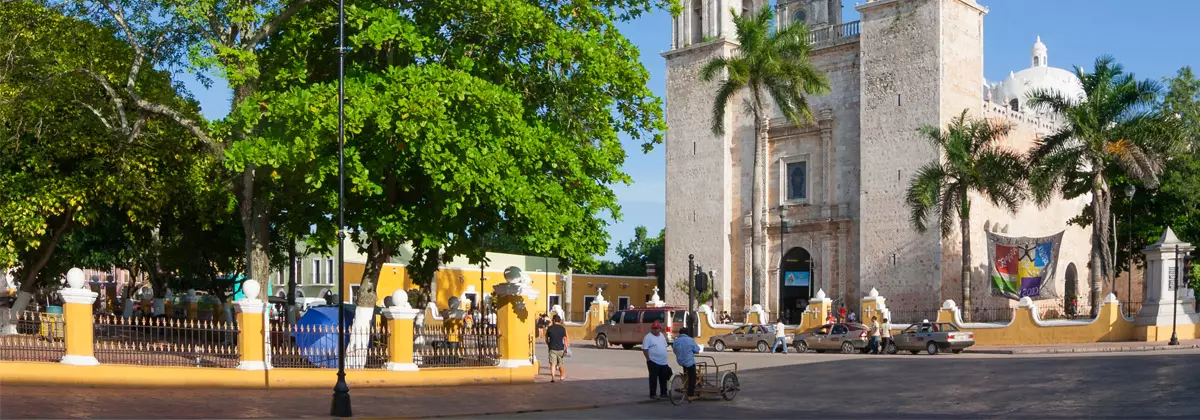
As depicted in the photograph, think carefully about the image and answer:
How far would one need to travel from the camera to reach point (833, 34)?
49.1 m

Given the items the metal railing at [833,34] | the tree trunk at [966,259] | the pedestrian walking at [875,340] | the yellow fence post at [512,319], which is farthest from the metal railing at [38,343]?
the metal railing at [833,34]

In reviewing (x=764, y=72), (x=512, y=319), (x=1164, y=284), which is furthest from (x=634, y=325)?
(x=512, y=319)

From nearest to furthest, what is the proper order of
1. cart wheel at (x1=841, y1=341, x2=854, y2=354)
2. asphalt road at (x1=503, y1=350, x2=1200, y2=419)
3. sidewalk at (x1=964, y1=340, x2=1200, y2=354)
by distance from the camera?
asphalt road at (x1=503, y1=350, x2=1200, y2=419)
sidewalk at (x1=964, y1=340, x2=1200, y2=354)
cart wheel at (x1=841, y1=341, x2=854, y2=354)

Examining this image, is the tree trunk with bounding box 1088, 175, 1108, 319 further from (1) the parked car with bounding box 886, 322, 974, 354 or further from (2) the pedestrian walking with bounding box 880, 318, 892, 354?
(2) the pedestrian walking with bounding box 880, 318, 892, 354

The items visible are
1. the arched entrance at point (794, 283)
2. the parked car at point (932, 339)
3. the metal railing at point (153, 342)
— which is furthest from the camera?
the arched entrance at point (794, 283)

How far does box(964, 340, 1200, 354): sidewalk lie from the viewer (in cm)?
3028

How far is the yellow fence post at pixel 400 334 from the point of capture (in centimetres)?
2073

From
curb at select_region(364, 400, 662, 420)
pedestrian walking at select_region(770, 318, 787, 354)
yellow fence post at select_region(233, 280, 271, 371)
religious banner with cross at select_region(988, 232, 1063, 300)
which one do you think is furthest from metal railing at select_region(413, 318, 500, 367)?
religious banner with cross at select_region(988, 232, 1063, 300)

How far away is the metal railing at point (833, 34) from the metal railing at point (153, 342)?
107ft

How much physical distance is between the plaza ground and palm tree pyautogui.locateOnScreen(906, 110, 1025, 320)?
15686 millimetres

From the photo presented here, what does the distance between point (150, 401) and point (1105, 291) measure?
33.1m

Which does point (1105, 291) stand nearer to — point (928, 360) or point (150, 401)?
point (928, 360)

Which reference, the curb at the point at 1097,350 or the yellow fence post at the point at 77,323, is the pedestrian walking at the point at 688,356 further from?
the curb at the point at 1097,350

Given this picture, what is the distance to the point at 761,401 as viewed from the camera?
730 inches
